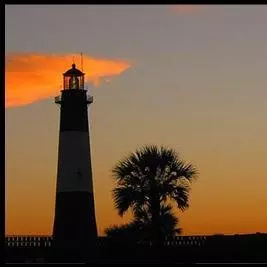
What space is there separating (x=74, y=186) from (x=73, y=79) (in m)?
6.37

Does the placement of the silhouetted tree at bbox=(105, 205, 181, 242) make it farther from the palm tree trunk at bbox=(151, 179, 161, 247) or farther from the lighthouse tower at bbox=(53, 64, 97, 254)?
the lighthouse tower at bbox=(53, 64, 97, 254)

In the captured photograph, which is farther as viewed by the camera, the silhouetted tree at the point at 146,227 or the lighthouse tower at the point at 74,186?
the lighthouse tower at the point at 74,186

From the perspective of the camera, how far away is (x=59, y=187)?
1507 inches

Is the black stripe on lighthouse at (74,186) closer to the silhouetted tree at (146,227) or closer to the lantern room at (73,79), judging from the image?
the lantern room at (73,79)

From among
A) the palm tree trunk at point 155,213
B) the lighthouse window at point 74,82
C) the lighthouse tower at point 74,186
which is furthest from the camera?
the lighthouse window at point 74,82

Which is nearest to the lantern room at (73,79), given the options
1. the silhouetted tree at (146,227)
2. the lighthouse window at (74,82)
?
the lighthouse window at (74,82)

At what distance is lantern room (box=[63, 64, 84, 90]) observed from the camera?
4062 centimetres

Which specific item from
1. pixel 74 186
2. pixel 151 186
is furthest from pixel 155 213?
pixel 74 186

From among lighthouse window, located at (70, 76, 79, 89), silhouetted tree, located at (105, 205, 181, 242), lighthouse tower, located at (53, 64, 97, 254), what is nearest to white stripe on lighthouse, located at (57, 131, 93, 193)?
lighthouse tower, located at (53, 64, 97, 254)

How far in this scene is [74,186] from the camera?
125 feet

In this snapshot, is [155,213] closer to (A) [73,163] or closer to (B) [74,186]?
(B) [74,186]

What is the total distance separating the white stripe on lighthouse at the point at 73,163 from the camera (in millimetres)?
38125
